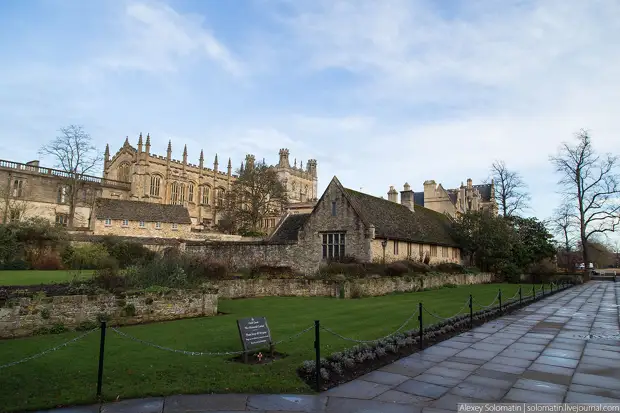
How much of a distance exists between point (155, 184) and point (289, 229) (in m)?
47.2

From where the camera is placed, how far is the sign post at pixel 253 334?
882 centimetres

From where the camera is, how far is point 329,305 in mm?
18156

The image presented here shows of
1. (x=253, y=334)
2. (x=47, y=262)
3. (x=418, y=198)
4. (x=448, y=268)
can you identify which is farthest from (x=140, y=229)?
(x=418, y=198)

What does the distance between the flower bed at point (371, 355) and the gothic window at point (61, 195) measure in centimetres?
5815

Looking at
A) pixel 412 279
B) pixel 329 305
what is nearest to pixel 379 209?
pixel 412 279

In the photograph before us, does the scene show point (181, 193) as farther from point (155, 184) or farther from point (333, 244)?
point (333, 244)

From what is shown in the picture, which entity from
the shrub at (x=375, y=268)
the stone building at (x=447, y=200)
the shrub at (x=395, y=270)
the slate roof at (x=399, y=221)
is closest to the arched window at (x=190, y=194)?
the stone building at (x=447, y=200)

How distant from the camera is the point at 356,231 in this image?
28.8 meters

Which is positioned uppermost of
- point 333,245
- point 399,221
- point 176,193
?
point 176,193

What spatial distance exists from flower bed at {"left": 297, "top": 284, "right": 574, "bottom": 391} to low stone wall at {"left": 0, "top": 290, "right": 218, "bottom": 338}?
8.04m

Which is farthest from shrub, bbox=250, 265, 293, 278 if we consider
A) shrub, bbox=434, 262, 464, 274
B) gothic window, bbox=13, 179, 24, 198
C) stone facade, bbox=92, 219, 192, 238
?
gothic window, bbox=13, 179, 24, 198

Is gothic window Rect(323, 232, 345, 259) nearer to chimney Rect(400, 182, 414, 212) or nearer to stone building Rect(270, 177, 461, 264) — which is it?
stone building Rect(270, 177, 461, 264)

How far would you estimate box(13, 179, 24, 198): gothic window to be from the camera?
53.9m

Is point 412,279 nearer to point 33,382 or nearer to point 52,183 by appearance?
point 33,382
